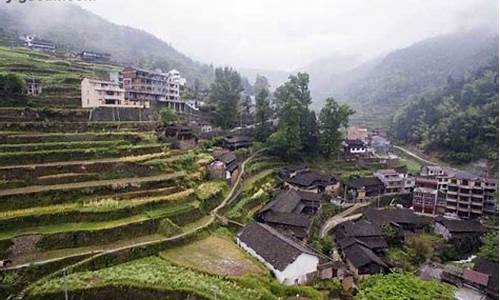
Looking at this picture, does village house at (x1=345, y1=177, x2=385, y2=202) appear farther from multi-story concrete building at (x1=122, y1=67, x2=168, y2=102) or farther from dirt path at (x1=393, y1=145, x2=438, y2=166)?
multi-story concrete building at (x1=122, y1=67, x2=168, y2=102)

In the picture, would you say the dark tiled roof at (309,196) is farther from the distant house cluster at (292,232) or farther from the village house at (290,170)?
the village house at (290,170)

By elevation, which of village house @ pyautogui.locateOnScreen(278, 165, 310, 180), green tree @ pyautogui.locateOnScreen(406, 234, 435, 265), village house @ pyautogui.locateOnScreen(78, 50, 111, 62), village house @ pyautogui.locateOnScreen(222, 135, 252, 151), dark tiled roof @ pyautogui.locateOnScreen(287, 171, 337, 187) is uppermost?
village house @ pyautogui.locateOnScreen(78, 50, 111, 62)

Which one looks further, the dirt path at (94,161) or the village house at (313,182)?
the village house at (313,182)

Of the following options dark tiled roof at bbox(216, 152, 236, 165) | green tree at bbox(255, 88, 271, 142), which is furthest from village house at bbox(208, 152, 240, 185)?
green tree at bbox(255, 88, 271, 142)

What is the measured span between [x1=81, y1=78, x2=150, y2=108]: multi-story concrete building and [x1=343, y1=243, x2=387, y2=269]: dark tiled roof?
74.0 feet

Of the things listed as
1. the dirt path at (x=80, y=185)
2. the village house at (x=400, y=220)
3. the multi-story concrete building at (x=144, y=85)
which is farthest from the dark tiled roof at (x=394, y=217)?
the multi-story concrete building at (x=144, y=85)

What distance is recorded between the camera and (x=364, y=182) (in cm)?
3894

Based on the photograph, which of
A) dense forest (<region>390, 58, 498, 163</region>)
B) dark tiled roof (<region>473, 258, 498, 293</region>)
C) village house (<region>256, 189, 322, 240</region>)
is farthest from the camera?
dense forest (<region>390, 58, 498, 163</region>)

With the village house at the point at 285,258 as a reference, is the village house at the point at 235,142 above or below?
above

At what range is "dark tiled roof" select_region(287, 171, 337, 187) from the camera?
35750mm

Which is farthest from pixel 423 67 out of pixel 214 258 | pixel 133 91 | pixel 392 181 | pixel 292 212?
pixel 214 258

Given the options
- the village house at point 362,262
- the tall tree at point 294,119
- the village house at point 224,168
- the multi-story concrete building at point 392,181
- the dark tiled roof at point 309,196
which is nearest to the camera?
the village house at point 362,262

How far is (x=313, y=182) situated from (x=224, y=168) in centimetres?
994

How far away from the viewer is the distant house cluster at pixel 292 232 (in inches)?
821
